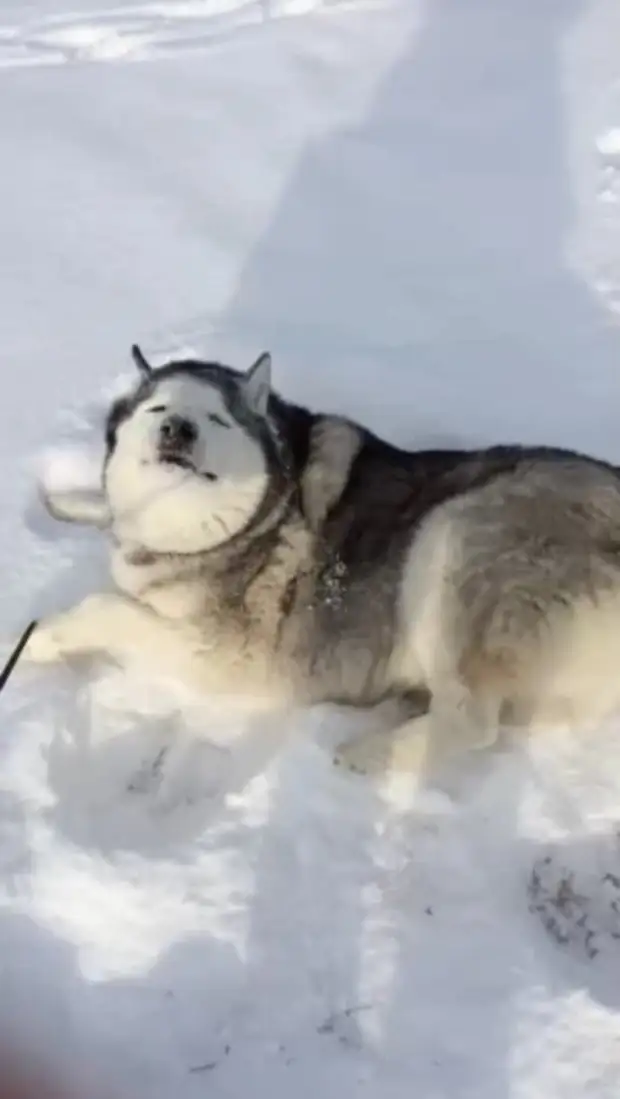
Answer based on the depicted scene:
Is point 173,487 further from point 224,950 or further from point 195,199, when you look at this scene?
point 195,199

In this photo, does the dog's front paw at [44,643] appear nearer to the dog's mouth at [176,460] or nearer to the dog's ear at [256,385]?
the dog's mouth at [176,460]

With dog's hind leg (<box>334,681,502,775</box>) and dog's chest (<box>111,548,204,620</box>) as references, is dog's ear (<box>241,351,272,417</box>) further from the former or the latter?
dog's hind leg (<box>334,681,502,775</box>)

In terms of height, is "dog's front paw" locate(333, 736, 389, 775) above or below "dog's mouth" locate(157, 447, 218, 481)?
below

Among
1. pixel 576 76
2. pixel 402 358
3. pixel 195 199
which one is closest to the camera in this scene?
pixel 402 358

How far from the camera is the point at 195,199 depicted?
5.57 meters

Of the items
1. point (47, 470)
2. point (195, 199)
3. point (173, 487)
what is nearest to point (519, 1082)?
point (173, 487)

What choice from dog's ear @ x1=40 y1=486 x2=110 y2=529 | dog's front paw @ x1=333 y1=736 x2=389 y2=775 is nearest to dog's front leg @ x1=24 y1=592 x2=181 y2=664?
dog's ear @ x1=40 y1=486 x2=110 y2=529

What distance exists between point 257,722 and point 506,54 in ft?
14.6

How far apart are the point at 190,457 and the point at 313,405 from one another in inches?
52.5

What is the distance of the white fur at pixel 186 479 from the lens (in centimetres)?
336

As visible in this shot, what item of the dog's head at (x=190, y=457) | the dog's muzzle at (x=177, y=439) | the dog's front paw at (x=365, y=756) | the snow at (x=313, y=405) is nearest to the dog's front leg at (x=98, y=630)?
the snow at (x=313, y=405)

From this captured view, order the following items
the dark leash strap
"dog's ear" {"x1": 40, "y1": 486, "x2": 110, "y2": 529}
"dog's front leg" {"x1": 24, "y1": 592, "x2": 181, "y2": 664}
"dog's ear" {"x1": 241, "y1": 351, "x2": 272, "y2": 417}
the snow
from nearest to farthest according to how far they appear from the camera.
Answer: the snow → the dark leash strap → "dog's ear" {"x1": 241, "y1": 351, "x2": 272, "y2": 417} → "dog's front leg" {"x1": 24, "y1": 592, "x2": 181, "y2": 664} → "dog's ear" {"x1": 40, "y1": 486, "x2": 110, "y2": 529}

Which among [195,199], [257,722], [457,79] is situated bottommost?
[257,722]

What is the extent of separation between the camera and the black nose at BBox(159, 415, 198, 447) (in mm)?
3312
